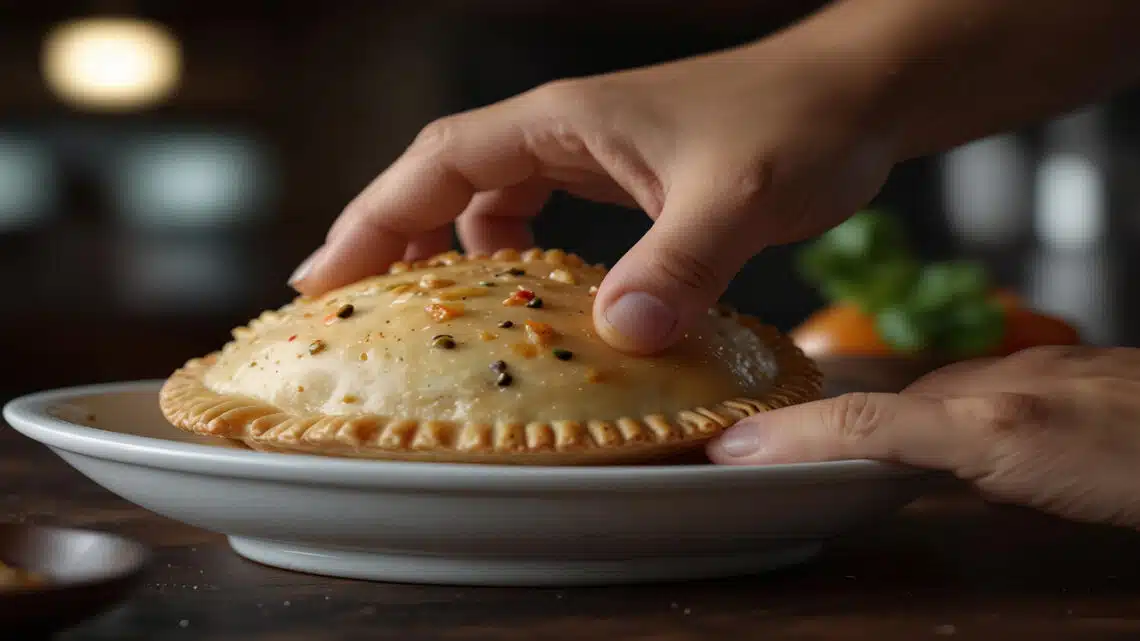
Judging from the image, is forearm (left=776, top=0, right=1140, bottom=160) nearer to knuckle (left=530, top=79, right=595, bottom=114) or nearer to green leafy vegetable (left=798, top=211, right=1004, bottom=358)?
knuckle (left=530, top=79, right=595, bottom=114)

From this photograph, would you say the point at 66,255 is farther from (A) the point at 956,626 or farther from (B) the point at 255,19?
(A) the point at 956,626

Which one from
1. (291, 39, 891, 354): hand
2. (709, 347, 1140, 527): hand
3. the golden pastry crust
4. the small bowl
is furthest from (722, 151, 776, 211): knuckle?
the small bowl

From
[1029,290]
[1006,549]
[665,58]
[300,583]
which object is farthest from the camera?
[1029,290]

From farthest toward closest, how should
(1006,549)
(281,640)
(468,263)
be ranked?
(468,263)
(1006,549)
(281,640)

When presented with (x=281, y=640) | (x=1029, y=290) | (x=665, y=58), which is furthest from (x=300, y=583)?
(x=1029, y=290)

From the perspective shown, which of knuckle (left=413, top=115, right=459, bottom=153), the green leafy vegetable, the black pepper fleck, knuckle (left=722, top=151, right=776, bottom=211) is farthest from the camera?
the green leafy vegetable

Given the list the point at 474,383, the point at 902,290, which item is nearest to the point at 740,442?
the point at 474,383

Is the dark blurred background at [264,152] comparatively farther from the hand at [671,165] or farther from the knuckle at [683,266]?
the knuckle at [683,266]
